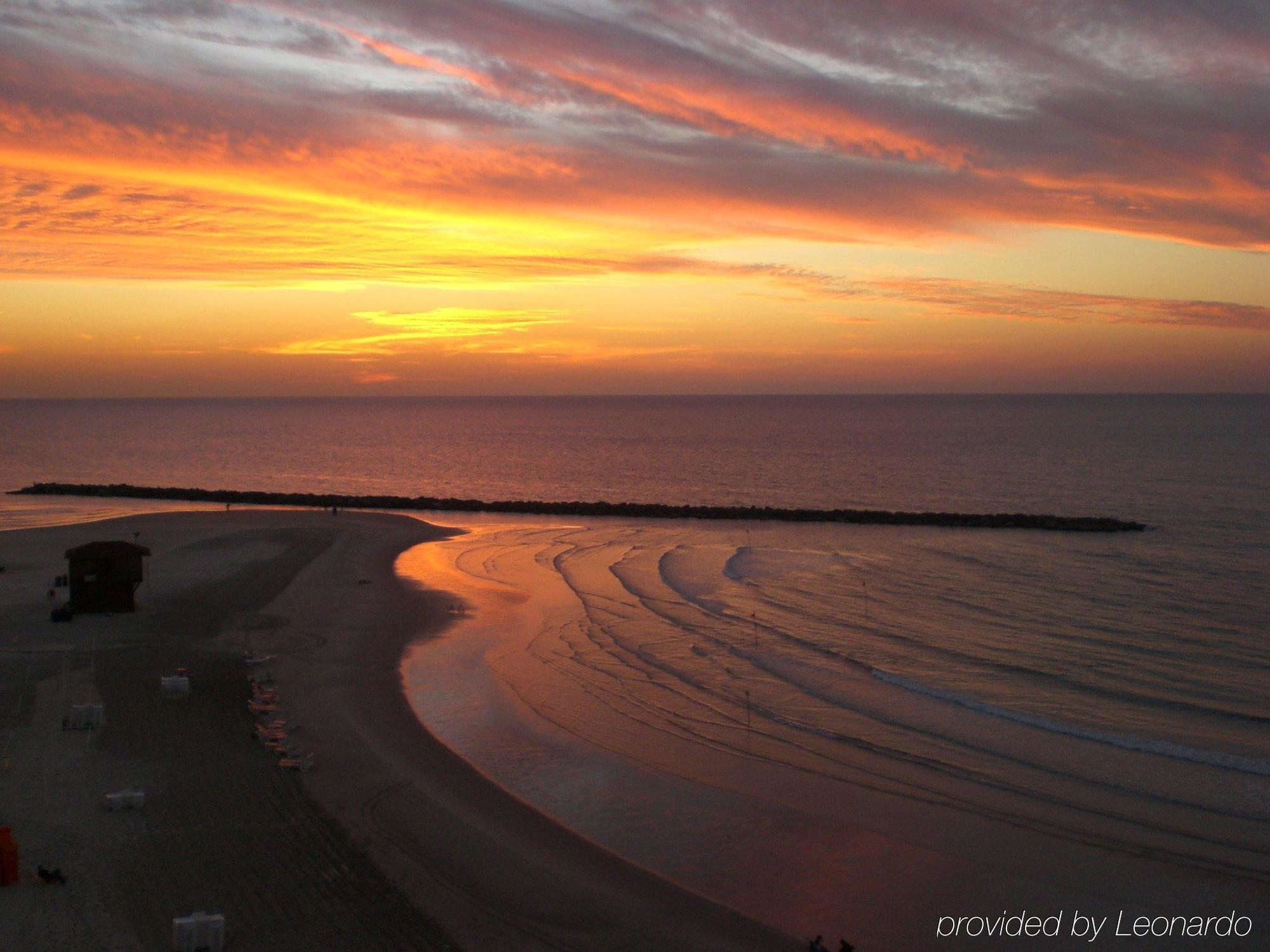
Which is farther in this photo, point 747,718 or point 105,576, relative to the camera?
point 105,576

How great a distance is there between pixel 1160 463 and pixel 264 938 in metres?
93.9

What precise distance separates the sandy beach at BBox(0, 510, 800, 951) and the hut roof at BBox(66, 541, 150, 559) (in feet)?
6.72

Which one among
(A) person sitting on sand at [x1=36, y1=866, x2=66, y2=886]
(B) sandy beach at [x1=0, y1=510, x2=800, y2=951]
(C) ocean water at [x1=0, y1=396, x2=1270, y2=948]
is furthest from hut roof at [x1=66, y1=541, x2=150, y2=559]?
(A) person sitting on sand at [x1=36, y1=866, x2=66, y2=886]

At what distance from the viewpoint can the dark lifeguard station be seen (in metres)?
26.5

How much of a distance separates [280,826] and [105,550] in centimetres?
1644

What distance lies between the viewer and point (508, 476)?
85.6m

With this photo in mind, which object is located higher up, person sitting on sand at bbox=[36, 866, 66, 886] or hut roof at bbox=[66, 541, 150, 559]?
hut roof at bbox=[66, 541, 150, 559]

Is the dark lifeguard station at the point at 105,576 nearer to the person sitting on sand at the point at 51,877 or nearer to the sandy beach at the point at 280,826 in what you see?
the sandy beach at the point at 280,826

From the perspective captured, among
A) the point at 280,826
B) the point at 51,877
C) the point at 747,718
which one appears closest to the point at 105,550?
the point at 280,826

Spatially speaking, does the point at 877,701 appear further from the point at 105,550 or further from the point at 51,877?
the point at 105,550

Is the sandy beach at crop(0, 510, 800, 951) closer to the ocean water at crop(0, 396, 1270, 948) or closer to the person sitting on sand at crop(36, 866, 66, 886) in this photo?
the person sitting on sand at crop(36, 866, 66, 886)

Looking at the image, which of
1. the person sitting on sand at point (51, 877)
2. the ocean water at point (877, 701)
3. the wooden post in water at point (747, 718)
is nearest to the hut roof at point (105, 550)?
the ocean water at point (877, 701)

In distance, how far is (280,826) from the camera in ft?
44.3

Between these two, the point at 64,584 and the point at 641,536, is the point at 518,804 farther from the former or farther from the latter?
the point at 641,536
